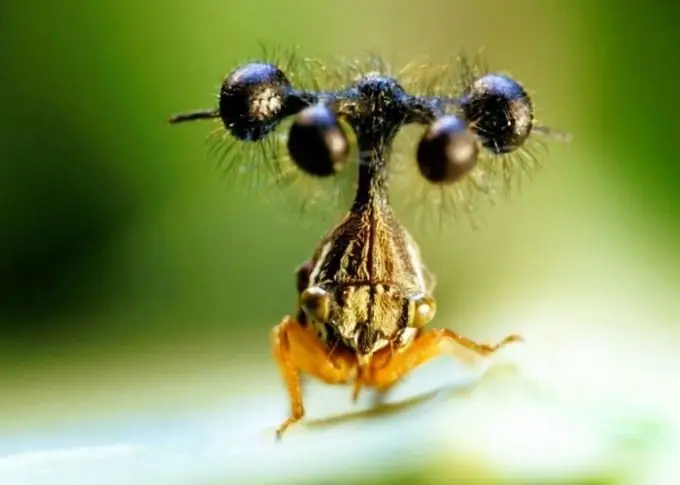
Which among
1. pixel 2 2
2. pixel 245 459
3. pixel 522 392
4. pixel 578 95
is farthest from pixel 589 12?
pixel 245 459

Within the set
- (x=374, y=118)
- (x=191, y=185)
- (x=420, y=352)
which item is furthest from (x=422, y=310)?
(x=191, y=185)

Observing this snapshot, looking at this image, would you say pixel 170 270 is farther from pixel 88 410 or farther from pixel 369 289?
pixel 369 289

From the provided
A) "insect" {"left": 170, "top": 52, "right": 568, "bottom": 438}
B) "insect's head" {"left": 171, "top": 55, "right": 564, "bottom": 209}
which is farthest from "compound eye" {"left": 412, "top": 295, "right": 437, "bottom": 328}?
"insect's head" {"left": 171, "top": 55, "right": 564, "bottom": 209}

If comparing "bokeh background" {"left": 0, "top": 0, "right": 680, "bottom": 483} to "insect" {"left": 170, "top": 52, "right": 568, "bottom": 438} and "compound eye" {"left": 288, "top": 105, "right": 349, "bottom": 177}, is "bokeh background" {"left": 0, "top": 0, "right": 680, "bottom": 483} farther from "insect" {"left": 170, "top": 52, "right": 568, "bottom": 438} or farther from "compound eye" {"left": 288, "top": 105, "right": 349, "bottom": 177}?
"compound eye" {"left": 288, "top": 105, "right": 349, "bottom": 177}

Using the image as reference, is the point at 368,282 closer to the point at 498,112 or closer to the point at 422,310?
the point at 422,310

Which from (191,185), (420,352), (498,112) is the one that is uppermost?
(191,185)
